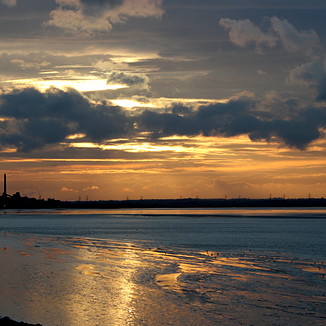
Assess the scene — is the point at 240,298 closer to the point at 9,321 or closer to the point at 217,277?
the point at 217,277

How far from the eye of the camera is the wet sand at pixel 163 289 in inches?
1071

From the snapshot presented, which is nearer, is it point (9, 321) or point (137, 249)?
point (9, 321)

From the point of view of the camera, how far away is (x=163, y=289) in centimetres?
3441

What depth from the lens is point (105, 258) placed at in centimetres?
5181

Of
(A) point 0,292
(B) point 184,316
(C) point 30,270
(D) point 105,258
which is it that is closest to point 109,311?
(B) point 184,316

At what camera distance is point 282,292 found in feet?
107

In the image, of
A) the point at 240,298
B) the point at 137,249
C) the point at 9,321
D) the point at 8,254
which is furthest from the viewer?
the point at 137,249

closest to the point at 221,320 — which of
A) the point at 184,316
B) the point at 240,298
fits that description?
the point at 184,316

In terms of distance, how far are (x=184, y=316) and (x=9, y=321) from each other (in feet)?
28.3

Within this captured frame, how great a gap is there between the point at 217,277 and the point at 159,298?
835 centimetres

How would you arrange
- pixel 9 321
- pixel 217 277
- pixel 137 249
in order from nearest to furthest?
pixel 9 321
pixel 217 277
pixel 137 249

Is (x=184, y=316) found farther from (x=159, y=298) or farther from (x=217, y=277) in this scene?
(x=217, y=277)

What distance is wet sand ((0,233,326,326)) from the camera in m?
27.2

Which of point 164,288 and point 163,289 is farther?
point 164,288
